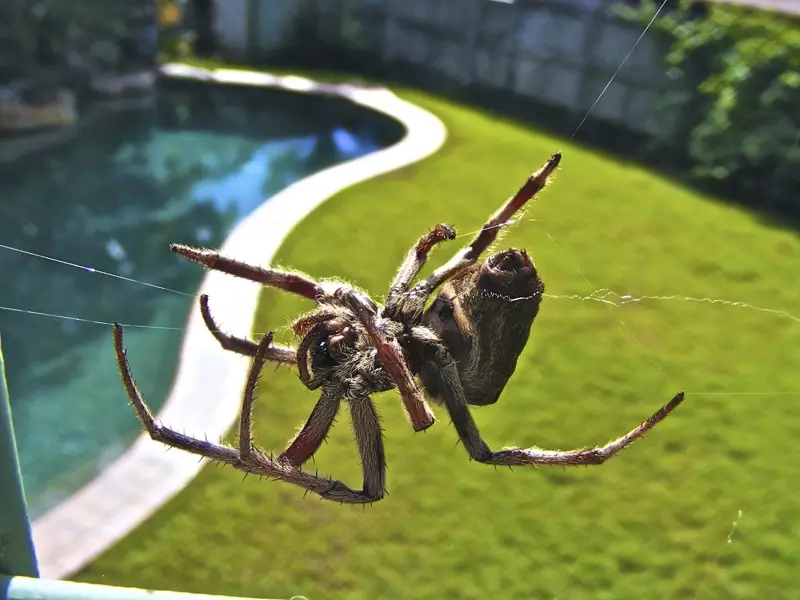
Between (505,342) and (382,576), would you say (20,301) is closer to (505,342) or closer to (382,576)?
(382,576)

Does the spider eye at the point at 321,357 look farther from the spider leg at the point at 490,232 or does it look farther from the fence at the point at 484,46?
the fence at the point at 484,46

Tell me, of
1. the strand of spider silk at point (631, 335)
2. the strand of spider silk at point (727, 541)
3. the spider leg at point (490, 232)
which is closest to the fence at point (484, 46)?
the strand of spider silk at point (631, 335)

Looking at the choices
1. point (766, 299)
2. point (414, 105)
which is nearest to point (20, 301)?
point (766, 299)

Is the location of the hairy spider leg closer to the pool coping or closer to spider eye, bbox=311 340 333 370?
spider eye, bbox=311 340 333 370

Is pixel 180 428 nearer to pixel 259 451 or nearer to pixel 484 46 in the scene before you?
pixel 259 451

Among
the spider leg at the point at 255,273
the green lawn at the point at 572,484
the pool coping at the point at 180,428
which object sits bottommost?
the pool coping at the point at 180,428

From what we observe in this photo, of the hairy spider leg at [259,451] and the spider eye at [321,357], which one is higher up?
the spider eye at [321,357]
